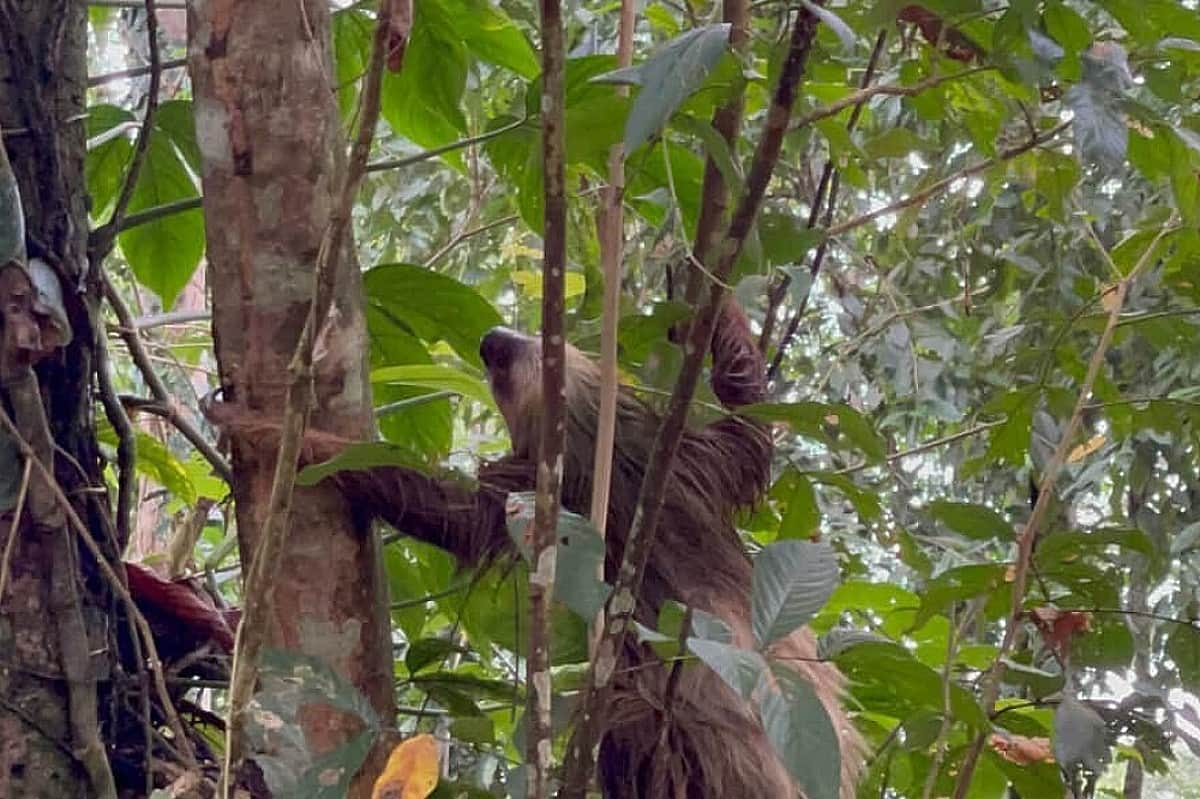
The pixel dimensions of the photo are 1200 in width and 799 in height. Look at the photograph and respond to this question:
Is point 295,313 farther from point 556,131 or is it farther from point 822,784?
point 822,784

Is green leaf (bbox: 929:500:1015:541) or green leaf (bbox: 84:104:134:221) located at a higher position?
green leaf (bbox: 84:104:134:221)

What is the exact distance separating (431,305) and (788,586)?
1.05 m

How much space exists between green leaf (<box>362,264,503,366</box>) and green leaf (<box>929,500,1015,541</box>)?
73 centimetres

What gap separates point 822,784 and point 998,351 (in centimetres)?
264

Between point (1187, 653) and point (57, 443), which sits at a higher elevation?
point (57, 443)

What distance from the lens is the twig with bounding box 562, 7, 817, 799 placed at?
3.30 ft

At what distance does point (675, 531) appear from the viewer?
238 centimetres

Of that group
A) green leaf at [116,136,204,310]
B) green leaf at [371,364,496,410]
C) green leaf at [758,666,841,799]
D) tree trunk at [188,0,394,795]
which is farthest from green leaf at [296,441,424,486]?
green leaf at [116,136,204,310]

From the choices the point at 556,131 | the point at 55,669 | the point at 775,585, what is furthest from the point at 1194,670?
the point at 55,669

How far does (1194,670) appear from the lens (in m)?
1.64

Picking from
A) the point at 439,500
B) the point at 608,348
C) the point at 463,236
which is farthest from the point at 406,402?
the point at 608,348

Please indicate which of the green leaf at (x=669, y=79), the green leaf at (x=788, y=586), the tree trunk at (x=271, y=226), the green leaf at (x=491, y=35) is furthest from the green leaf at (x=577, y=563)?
the green leaf at (x=491, y=35)

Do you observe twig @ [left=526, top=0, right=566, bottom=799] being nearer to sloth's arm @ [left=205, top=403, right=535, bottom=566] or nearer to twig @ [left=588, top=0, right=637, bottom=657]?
twig @ [left=588, top=0, right=637, bottom=657]

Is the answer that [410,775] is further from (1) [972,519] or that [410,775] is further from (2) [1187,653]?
(2) [1187,653]
